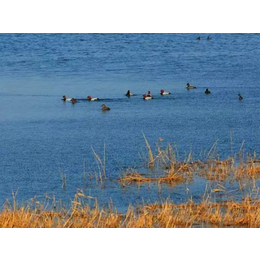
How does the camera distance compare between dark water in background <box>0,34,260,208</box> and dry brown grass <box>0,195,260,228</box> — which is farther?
dark water in background <box>0,34,260,208</box>

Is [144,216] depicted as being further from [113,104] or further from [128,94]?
[128,94]

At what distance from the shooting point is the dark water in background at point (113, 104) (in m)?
15.3

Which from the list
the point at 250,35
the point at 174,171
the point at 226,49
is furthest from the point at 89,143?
the point at 250,35

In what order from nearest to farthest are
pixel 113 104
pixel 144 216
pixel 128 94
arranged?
pixel 144 216 → pixel 113 104 → pixel 128 94

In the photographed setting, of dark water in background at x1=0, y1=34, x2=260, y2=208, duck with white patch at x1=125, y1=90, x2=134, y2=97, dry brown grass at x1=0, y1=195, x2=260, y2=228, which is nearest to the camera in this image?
dry brown grass at x1=0, y1=195, x2=260, y2=228

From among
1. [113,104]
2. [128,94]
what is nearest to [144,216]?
[113,104]

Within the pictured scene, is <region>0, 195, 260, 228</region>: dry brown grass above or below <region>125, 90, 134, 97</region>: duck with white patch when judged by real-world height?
below

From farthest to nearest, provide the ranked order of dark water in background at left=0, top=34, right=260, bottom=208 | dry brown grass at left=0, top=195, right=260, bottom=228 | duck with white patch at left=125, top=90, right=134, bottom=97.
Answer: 1. duck with white patch at left=125, top=90, right=134, bottom=97
2. dark water in background at left=0, top=34, right=260, bottom=208
3. dry brown grass at left=0, top=195, right=260, bottom=228

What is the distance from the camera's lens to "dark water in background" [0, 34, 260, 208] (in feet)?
50.3

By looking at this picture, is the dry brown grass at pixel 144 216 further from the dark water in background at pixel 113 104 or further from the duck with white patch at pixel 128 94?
the duck with white patch at pixel 128 94

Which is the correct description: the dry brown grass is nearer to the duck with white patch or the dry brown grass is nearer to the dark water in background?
the dark water in background

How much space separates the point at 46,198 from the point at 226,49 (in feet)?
70.3

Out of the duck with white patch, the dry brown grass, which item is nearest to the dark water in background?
the duck with white patch

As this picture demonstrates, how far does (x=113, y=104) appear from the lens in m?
22.6
